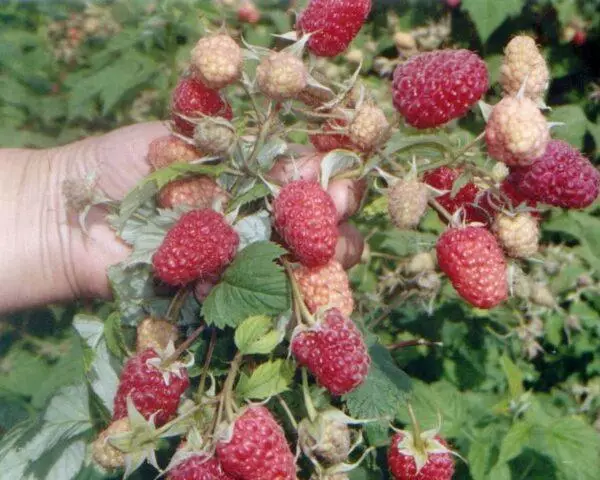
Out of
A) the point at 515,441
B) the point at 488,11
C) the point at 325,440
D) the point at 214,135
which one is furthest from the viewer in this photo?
the point at 488,11

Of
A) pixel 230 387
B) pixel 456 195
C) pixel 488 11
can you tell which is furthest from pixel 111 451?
pixel 488 11

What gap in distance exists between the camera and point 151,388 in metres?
1.39

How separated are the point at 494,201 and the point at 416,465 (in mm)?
544

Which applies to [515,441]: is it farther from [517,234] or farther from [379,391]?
[517,234]

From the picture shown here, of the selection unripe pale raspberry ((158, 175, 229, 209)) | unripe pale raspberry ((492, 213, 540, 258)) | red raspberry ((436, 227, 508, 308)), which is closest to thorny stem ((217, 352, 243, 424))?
unripe pale raspberry ((158, 175, 229, 209))

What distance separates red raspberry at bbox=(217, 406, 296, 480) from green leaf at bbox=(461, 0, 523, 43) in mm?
1852

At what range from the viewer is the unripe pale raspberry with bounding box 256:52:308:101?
1477mm

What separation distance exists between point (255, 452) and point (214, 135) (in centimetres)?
60

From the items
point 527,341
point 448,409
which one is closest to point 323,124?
point 448,409

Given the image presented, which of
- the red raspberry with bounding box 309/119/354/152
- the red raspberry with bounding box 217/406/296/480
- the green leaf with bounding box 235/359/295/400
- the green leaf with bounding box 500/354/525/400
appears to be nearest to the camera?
the red raspberry with bounding box 217/406/296/480

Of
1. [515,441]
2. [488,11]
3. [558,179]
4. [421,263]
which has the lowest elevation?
[515,441]

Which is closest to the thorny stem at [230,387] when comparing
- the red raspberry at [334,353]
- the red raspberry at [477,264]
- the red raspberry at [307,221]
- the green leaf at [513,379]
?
the red raspberry at [334,353]

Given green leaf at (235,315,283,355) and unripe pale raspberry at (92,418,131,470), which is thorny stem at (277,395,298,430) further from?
unripe pale raspberry at (92,418,131,470)

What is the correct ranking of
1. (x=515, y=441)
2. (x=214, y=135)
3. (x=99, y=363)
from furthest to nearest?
(x=515, y=441), (x=99, y=363), (x=214, y=135)
